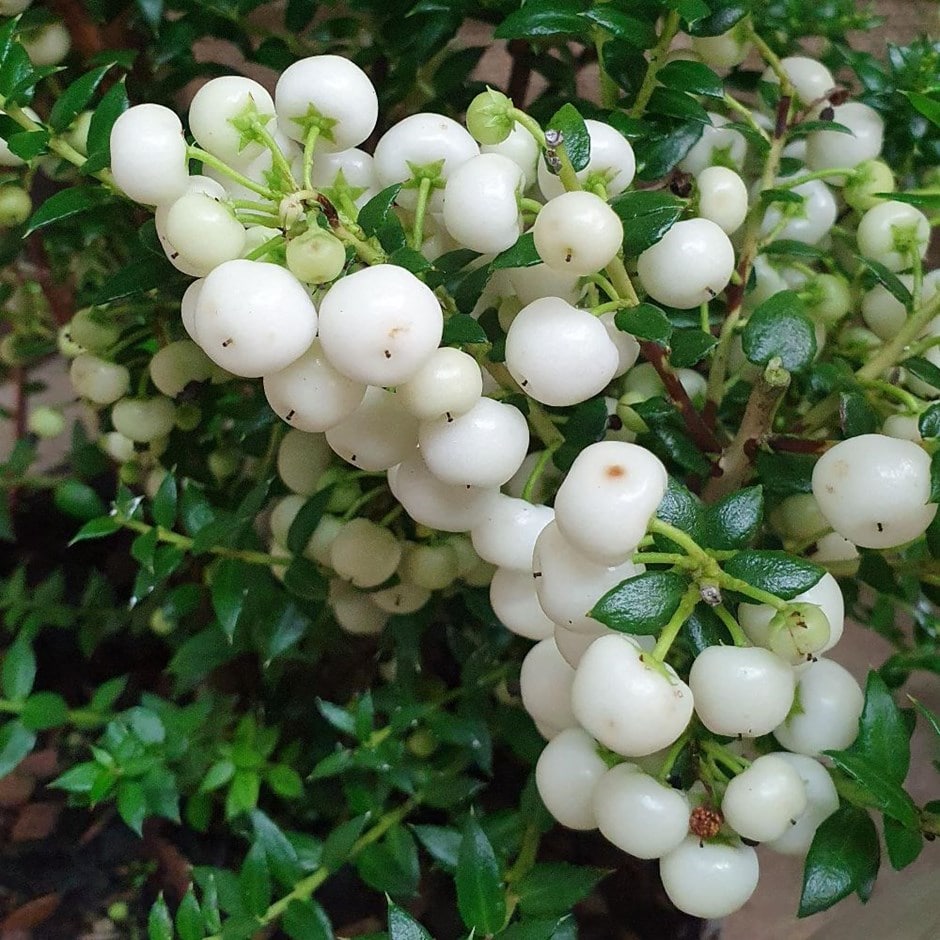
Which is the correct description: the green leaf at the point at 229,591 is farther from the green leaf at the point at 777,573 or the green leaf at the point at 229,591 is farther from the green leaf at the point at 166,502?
the green leaf at the point at 777,573

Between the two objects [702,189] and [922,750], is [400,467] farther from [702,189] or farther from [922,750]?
[922,750]

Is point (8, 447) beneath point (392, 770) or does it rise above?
beneath

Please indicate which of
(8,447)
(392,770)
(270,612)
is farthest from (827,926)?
(8,447)

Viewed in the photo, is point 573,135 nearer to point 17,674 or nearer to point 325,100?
point 325,100

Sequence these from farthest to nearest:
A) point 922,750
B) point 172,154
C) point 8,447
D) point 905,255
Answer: point 8,447, point 922,750, point 905,255, point 172,154

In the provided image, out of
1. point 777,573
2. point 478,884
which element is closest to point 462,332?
point 777,573

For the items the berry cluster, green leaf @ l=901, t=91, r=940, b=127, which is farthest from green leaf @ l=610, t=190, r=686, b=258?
green leaf @ l=901, t=91, r=940, b=127
